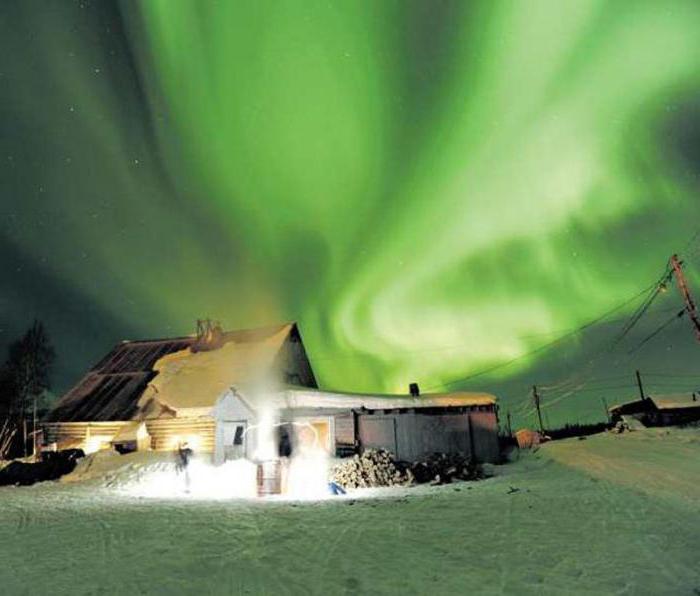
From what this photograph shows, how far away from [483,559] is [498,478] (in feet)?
33.7

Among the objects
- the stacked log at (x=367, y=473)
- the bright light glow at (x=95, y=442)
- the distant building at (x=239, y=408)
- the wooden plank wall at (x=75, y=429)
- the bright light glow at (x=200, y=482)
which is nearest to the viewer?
the bright light glow at (x=200, y=482)

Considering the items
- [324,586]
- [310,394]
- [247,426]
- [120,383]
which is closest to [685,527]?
[324,586]

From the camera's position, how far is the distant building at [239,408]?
62.0 feet

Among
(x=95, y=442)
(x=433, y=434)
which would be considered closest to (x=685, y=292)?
(x=433, y=434)

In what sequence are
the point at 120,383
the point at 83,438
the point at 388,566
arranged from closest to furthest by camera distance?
the point at 388,566
the point at 83,438
the point at 120,383

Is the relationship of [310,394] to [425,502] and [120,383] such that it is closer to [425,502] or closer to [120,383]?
[425,502]

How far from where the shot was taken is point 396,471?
54.3 ft

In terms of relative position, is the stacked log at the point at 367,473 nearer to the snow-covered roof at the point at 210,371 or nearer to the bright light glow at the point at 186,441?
the snow-covered roof at the point at 210,371

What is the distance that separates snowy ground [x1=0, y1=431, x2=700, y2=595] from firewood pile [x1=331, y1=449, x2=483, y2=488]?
3016mm

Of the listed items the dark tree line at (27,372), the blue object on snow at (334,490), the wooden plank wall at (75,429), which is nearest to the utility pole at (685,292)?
the blue object on snow at (334,490)

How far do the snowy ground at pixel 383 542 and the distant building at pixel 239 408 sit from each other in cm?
561

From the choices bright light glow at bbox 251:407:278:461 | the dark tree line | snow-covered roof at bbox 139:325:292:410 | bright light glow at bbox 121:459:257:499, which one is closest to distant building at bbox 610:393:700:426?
snow-covered roof at bbox 139:325:292:410

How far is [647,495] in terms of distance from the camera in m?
10.1

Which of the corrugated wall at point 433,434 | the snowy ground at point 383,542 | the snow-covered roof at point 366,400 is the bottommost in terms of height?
the snowy ground at point 383,542
